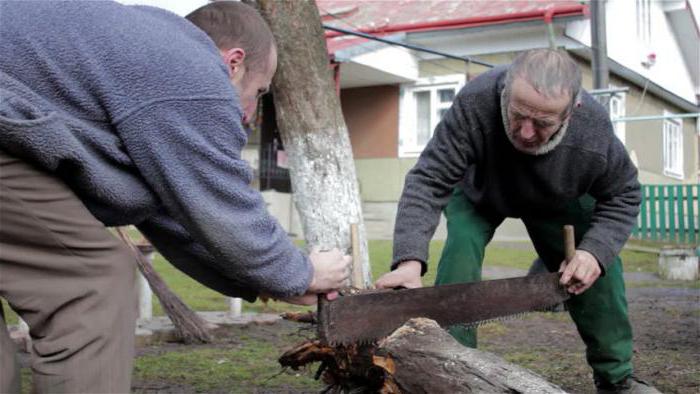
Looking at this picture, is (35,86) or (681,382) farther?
(681,382)

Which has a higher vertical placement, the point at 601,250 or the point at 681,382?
the point at 601,250

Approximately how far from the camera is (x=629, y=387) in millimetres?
4848

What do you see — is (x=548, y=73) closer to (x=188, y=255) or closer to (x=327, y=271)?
(x=327, y=271)

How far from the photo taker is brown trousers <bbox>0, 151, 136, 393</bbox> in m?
2.52

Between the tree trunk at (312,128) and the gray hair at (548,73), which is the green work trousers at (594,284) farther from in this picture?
the tree trunk at (312,128)

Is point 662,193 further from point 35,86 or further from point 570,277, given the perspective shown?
A: point 35,86

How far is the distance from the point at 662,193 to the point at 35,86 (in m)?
17.7

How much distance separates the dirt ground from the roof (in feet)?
28.3

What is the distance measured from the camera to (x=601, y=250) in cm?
456

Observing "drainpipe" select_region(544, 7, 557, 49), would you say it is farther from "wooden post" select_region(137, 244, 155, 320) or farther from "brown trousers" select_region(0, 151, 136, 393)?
"brown trousers" select_region(0, 151, 136, 393)

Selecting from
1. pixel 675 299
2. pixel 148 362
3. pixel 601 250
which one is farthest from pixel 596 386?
pixel 675 299

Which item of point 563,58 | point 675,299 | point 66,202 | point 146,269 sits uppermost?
point 563,58

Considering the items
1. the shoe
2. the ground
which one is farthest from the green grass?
the shoe

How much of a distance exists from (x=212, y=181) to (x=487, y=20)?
50.6 ft
